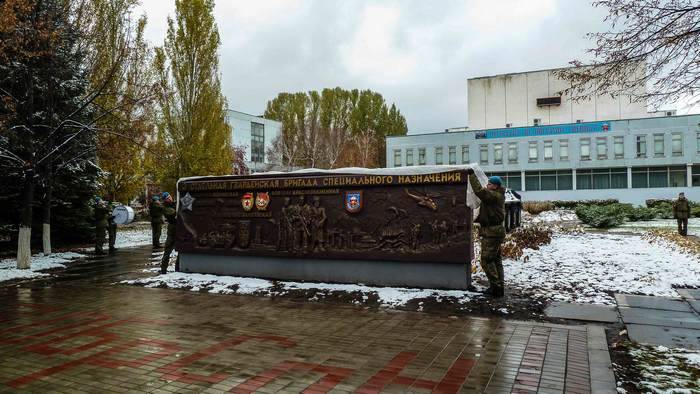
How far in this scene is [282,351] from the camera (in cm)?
513

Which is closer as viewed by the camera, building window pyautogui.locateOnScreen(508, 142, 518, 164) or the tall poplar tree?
the tall poplar tree

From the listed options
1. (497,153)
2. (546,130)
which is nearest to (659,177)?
(546,130)

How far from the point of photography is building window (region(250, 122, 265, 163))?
55625mm

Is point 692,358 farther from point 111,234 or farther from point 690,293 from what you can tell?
point 111,234

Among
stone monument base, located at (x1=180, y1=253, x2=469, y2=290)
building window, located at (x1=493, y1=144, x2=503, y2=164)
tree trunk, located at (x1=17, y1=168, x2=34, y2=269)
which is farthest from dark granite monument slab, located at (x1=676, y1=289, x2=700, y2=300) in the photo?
building window, located at (x1=493, y1=144, x2=503, y2=164)

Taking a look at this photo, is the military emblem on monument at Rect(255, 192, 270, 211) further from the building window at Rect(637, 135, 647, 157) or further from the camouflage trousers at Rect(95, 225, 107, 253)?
the building window at Rect(637, 135, 647, 157)

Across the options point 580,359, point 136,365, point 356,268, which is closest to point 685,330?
point 580,359

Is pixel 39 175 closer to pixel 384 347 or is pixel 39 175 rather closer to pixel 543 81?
pixel 384 347

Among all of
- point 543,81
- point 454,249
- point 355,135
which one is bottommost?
point 454,249

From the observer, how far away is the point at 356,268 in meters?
8.87

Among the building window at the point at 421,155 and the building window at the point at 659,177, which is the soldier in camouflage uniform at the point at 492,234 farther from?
the building window at the point at 421,155

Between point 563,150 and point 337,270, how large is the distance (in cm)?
4629

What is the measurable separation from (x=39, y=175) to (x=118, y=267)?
3464mm

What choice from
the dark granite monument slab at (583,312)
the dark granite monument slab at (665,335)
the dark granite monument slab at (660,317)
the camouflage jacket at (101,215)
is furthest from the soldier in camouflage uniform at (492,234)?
the camouflage jacket at (101,215)
